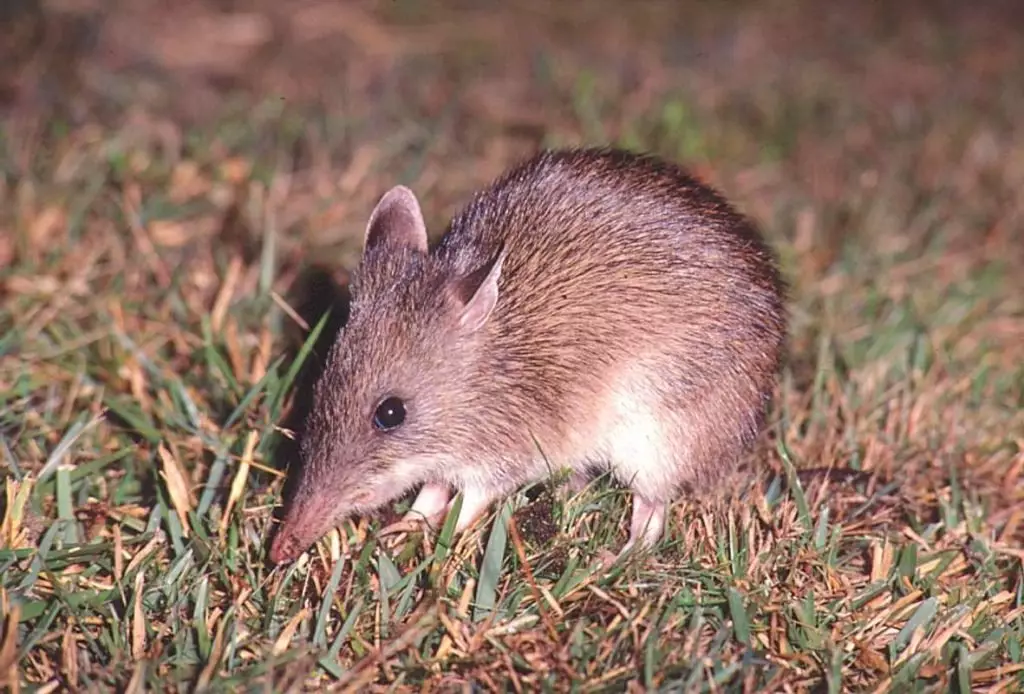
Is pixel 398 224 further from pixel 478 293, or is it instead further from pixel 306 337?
pixel 306 337

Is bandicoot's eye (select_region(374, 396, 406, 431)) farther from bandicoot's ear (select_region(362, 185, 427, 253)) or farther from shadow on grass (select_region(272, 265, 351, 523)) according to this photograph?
bandicoot's ear (select_region(362, 185, 427, 253))

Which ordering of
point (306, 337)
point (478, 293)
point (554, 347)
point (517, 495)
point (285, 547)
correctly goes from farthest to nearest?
point (306, 337), point (554, 347), point (517, 495), point (478, 293), point (285, 547)

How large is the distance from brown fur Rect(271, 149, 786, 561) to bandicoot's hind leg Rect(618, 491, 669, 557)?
0.04 m

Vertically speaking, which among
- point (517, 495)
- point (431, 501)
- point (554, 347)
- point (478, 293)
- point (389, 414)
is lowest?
point (431, 501)

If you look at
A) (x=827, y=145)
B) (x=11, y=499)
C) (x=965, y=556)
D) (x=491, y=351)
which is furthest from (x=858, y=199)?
(x=11, y=499)

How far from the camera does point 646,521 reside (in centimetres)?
412

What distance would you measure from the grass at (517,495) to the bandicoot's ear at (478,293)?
61 cm

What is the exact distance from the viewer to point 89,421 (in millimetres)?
4555

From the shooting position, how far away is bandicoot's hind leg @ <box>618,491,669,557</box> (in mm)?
3996

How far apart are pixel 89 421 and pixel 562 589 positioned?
1.91 metres

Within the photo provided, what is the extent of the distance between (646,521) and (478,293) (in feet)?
3.09

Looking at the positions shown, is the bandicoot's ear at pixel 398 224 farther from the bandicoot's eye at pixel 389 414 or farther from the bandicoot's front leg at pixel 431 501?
the bandicoot's front leg at pixel 431 501

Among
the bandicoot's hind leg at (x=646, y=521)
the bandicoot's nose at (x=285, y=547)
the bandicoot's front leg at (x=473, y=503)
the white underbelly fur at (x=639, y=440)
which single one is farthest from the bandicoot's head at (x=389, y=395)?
the bandicoot's hind leg at (x=646, y=521)

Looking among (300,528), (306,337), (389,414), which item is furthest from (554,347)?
(306,337)
